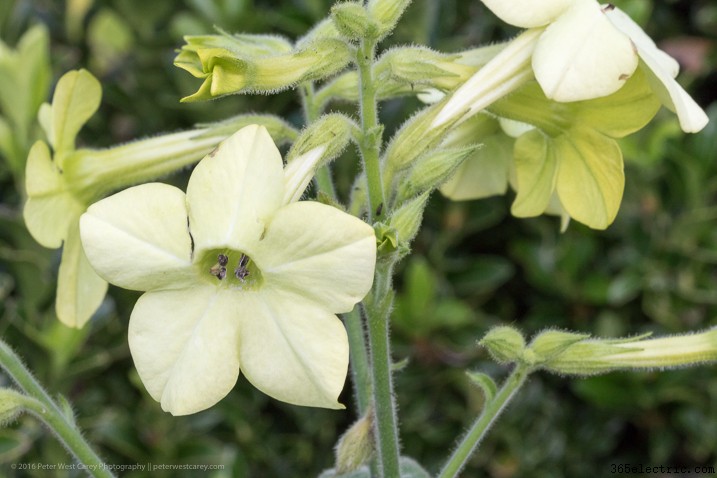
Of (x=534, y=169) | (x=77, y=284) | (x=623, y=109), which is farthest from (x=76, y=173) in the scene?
(x=623, y=109)

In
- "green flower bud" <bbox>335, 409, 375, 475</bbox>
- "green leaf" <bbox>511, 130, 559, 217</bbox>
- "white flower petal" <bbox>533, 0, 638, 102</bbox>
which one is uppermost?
"white flower petal" <bbox>533, 0, 638, 102</bbox>

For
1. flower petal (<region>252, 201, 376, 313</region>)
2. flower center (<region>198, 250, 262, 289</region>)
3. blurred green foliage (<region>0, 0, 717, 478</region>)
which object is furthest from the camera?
blurred green foliage (<region>0, 0, 717, 478</region>)

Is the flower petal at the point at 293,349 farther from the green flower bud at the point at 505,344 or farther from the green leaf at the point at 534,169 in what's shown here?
the green leaf at the point at 534,169

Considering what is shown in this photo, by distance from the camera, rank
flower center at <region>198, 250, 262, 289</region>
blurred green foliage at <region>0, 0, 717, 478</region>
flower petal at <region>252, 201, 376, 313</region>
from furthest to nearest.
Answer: blurred green foliage at <region>0, 0, 717, 478</region> < flower center at <region>198, 250, 262, 289</region> < flower petal at <region>252, 201, 376, 313</region>

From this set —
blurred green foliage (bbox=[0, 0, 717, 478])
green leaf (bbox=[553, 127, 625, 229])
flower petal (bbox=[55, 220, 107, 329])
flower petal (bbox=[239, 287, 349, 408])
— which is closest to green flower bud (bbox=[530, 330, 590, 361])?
green leaf (bbox=[553, 127, 625, 229])

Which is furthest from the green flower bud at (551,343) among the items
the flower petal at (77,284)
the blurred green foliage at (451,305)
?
the blurred green foliage at (451,305)

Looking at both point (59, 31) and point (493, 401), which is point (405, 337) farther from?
point (59, 31)

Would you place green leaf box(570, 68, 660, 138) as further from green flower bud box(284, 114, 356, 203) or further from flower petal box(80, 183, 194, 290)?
flower petal box(80, 183, 194, 290)
